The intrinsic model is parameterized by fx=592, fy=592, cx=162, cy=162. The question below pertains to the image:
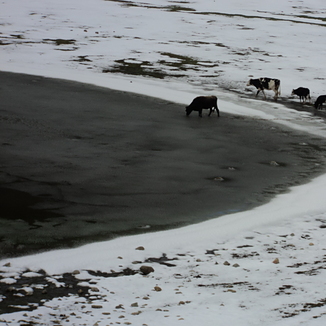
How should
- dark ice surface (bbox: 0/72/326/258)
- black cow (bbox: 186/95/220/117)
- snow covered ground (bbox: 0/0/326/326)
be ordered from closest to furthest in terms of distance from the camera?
snow covered ground (bbox: 0/0/326/326) → dark ice surface (bbox: 0/72/326/258) → black cow (bbox: 186/95/220/117)

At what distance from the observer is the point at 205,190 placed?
1099 cm

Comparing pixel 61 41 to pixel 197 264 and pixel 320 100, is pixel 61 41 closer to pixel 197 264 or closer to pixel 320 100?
pixel 320 100

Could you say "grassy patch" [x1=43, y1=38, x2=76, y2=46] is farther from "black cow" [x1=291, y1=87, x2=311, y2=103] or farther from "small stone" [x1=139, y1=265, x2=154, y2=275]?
"small stone" [x1=139, y1=265, x2=154, y2=275]

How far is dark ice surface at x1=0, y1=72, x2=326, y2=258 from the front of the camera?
30.1 feet

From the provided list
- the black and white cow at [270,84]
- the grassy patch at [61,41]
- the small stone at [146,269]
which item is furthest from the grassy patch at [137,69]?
the small stone at [146,269]

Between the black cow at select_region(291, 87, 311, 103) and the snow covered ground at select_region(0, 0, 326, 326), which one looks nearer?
the snow covered ground at select_region(0, 0, 326, 326)

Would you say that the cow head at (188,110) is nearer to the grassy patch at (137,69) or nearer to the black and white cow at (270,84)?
the black and white cow at (270,84)

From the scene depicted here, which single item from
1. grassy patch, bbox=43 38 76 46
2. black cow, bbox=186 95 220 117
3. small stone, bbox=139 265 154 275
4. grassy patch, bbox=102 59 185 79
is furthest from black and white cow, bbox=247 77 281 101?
small stone, bbox=139 265 154 275

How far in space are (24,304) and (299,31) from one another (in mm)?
32780

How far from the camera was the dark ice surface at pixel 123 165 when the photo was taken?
30.1ft

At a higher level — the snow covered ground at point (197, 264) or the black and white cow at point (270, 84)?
the black and white cow at point (270, 84)

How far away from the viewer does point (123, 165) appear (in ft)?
40.4

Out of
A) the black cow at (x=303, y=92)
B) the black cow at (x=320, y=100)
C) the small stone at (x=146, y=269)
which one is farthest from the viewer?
the black cow at (x=303, y=92)

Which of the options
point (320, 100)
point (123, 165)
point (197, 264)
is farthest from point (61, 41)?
point (197, 264)
